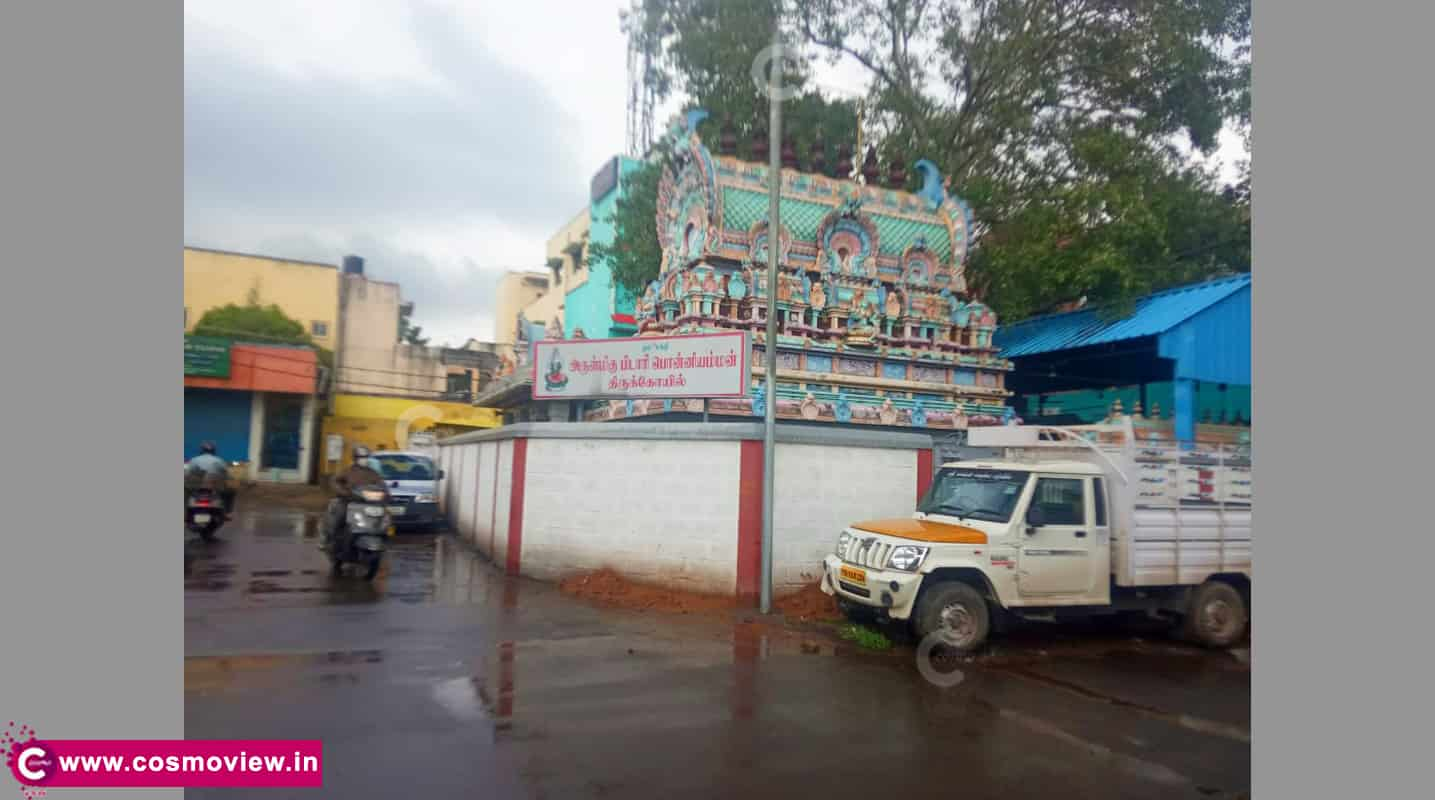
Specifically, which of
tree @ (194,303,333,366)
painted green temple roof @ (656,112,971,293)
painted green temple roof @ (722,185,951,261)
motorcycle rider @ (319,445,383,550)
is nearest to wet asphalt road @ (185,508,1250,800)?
motorcycle rider @ (319,445,383,550)

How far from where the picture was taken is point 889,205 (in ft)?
46.0

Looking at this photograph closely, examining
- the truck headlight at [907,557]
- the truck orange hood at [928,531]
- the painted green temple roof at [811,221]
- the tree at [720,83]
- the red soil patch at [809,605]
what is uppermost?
the tree at [720,83]

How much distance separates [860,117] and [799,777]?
13501 millimetres

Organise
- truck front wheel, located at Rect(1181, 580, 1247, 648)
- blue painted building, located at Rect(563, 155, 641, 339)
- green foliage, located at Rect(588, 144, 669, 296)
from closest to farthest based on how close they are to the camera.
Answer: truck front wheel, located at Rect(1181, 580, 1247, 648), green foliage, located at Rect(588, 144, 669, 296), blue painted building, located at Rect(563, 155, 641, 339)

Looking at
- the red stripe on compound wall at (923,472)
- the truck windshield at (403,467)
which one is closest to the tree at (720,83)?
the truck windshield at (403,467)

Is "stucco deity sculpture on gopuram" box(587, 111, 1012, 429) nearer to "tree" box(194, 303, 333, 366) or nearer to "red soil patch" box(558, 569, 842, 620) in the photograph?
"red soil patch" box(558, 569, 842, 620)

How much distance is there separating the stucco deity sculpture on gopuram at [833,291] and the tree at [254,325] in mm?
15653

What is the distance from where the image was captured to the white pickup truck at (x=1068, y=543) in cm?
745

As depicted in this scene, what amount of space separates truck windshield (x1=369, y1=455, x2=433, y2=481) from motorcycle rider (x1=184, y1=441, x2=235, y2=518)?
2.66 metres

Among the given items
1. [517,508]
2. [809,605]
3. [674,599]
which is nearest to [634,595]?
[674,599]

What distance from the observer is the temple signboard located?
420 inches

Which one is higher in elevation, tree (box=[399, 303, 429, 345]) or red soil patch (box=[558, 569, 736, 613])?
tree (box=[399, 303, 429, 345])

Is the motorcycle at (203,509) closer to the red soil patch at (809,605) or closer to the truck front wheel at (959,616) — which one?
the red soil patch at (809,605)

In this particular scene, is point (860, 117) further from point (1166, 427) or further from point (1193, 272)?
point (1166, 427)
